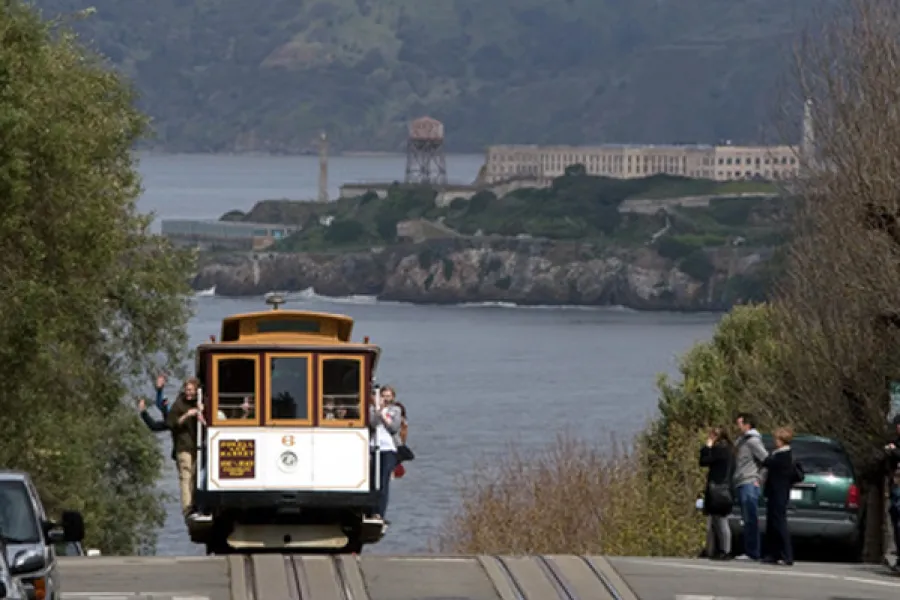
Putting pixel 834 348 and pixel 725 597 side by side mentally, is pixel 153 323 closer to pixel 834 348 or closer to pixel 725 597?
pixel 834 348

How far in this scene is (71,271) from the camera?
3572 cm

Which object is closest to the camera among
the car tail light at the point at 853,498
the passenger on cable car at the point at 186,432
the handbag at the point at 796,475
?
the handbag at the point at 796,475

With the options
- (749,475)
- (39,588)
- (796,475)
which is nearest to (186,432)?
(749,475)

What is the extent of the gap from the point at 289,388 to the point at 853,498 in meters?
7.49

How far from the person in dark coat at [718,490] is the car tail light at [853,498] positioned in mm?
2705

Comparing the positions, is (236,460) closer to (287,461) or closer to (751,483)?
(287,461)

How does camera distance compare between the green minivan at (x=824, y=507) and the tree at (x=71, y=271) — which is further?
the tree at (x=71, y=271)

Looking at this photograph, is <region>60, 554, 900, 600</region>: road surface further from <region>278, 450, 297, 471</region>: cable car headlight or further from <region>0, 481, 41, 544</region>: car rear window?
<region>0, 481, 41, 544</region>: car rear window

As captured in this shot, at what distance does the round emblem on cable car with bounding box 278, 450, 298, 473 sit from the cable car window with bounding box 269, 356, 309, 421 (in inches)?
17.1

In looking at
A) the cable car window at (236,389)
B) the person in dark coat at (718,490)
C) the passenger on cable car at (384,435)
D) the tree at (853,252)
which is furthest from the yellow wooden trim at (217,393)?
the tree at (853,252)

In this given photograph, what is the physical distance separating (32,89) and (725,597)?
44.0 feet

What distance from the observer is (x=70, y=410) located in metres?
41.0

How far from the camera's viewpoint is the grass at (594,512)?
46094mm

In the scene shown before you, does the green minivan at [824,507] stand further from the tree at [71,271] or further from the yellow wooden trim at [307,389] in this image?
the tree at [71,271]
